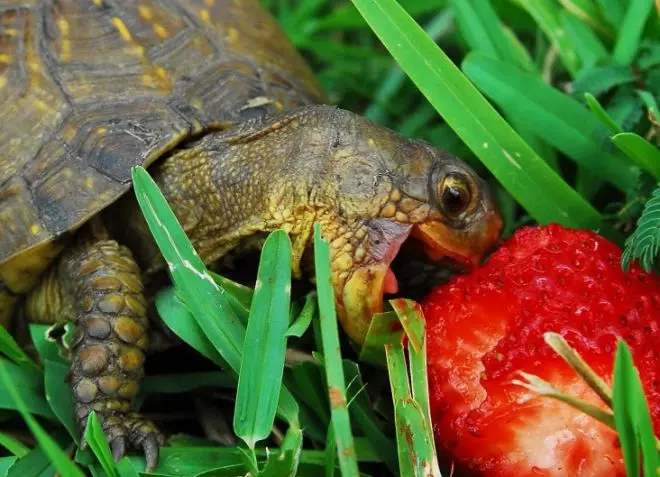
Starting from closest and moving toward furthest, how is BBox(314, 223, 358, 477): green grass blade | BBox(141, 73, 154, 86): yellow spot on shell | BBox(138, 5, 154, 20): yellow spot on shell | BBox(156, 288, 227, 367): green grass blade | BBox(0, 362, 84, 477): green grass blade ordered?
1. BBox(0, 362, 84, 477): green grass blade
2. BBox(314, 223, 358, 477): green grass blade
3. BBox(156, 288, 227, 367): green grass blade
4. BBox(141, 73, 154, 86): yellow spot on shell
5. BBox(138, 5, 154, 20): yellow spot on shell

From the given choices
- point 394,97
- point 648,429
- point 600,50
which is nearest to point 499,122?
point 600,50

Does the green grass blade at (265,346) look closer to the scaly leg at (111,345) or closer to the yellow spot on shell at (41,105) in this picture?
the scaly leg at (111,345)

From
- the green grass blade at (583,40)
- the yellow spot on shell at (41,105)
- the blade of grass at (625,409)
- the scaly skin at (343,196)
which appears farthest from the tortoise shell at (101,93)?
the blade of grass at (625,409)

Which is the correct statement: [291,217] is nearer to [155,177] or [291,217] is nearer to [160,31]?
[155,177]

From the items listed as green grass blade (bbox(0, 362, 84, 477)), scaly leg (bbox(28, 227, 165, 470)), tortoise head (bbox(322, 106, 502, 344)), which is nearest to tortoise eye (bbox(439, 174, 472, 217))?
tortoise head (bbox(322, 106, 502, 344))

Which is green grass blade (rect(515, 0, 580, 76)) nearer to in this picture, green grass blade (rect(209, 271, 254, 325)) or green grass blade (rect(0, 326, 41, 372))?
green grass blade (rect(209, 271, 254, 325))
